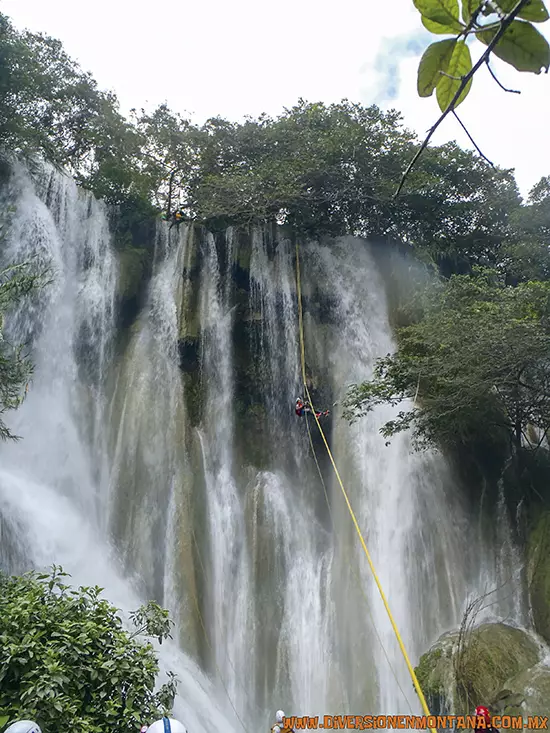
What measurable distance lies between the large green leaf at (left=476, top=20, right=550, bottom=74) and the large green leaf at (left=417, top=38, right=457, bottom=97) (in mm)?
102

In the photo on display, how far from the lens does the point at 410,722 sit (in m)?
6.93

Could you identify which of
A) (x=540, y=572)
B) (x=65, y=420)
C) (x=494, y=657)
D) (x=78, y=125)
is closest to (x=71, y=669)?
(x=494, y=657)

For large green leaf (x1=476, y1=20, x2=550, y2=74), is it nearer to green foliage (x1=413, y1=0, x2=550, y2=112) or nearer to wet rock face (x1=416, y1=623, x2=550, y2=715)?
green foliage (x1=413, y1=0, x2=550, y2=112)

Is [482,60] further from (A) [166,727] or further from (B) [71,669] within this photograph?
(B) [71,669]

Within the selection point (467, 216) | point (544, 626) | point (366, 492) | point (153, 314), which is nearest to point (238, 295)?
point (153, 314)

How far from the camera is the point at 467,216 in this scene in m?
15.0

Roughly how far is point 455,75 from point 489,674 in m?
7.43

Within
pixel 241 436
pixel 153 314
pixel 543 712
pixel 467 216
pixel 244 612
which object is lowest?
pixel 543 712

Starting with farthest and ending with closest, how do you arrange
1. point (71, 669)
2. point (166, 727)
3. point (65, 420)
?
point (65, 420)
point (71, 669)
point (166, 727)

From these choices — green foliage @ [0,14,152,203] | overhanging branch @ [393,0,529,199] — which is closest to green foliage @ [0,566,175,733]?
overhanging branch @ [393,0,529,199]

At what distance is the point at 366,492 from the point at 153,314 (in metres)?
6.50

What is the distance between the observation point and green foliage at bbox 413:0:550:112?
1015 mm

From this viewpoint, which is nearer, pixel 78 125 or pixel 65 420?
pixel 65 420

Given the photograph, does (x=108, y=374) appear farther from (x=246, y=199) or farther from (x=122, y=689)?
(x=122, y=689)
